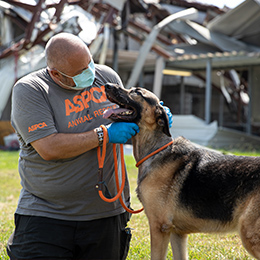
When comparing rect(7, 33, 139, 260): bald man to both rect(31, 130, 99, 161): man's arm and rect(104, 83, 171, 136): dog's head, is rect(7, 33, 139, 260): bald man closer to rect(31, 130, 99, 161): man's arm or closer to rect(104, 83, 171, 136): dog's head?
rect(31, 130, 99, 161): man's arm

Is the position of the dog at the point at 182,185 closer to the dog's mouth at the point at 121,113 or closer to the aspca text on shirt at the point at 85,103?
the dog's mouth at the point at 121,113

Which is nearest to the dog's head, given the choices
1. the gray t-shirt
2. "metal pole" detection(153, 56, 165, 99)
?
the gray t-shirt

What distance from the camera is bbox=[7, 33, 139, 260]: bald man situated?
3041 millimetres

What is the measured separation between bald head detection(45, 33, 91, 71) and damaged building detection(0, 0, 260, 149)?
31.8ft

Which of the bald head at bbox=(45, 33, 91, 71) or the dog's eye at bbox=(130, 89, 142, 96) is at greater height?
the bald head at bbox=(45, 33, 91, 71)

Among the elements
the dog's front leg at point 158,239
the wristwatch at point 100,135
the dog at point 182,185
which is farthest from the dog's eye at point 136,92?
the dog's front leg at point 158,239

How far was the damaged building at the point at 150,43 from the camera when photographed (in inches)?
507

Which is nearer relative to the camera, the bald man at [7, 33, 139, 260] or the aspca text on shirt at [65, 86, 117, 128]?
the bald man at [7, 33, 139, 260]

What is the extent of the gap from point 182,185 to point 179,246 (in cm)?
68

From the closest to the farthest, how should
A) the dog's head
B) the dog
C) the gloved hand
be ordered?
1. the dog
2. the gloved hand
3. the dog's head

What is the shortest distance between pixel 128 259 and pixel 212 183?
4.68 ft

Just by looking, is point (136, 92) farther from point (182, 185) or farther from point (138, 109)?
point (182, 185)

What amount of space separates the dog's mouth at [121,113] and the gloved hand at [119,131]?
0.24ft

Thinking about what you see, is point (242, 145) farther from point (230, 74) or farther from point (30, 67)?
point (30, 67)
